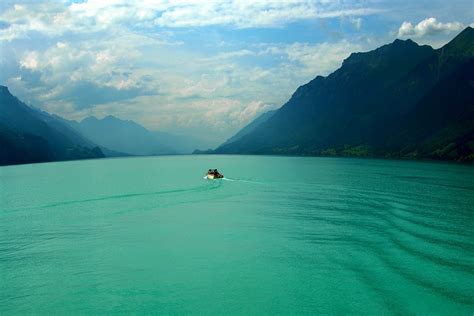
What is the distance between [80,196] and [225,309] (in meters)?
89.2

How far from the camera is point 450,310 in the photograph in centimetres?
3612

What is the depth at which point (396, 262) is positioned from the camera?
48562 millimetres

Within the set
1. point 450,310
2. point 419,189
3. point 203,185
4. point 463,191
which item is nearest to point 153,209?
point 203,185

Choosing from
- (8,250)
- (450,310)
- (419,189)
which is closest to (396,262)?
(450,310)

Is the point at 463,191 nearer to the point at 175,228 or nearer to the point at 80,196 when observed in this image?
the point at 175,228

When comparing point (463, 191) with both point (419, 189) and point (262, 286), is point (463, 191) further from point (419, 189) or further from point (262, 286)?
point (262, 286)

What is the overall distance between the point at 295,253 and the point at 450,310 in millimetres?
21009

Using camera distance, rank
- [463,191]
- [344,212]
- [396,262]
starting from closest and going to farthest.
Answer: [396,262] < [344,212] < [463,191]

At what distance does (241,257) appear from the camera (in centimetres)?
5300

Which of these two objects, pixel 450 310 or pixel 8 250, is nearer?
pixel 450 310

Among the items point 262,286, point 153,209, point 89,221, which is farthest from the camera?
point 153,209

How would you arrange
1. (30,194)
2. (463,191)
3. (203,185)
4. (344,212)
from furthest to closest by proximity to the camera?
(203,185) < (30,194) < (463,191) < (344,212)

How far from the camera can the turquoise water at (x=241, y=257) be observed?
126 feet

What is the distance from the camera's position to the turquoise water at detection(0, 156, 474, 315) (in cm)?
3850
